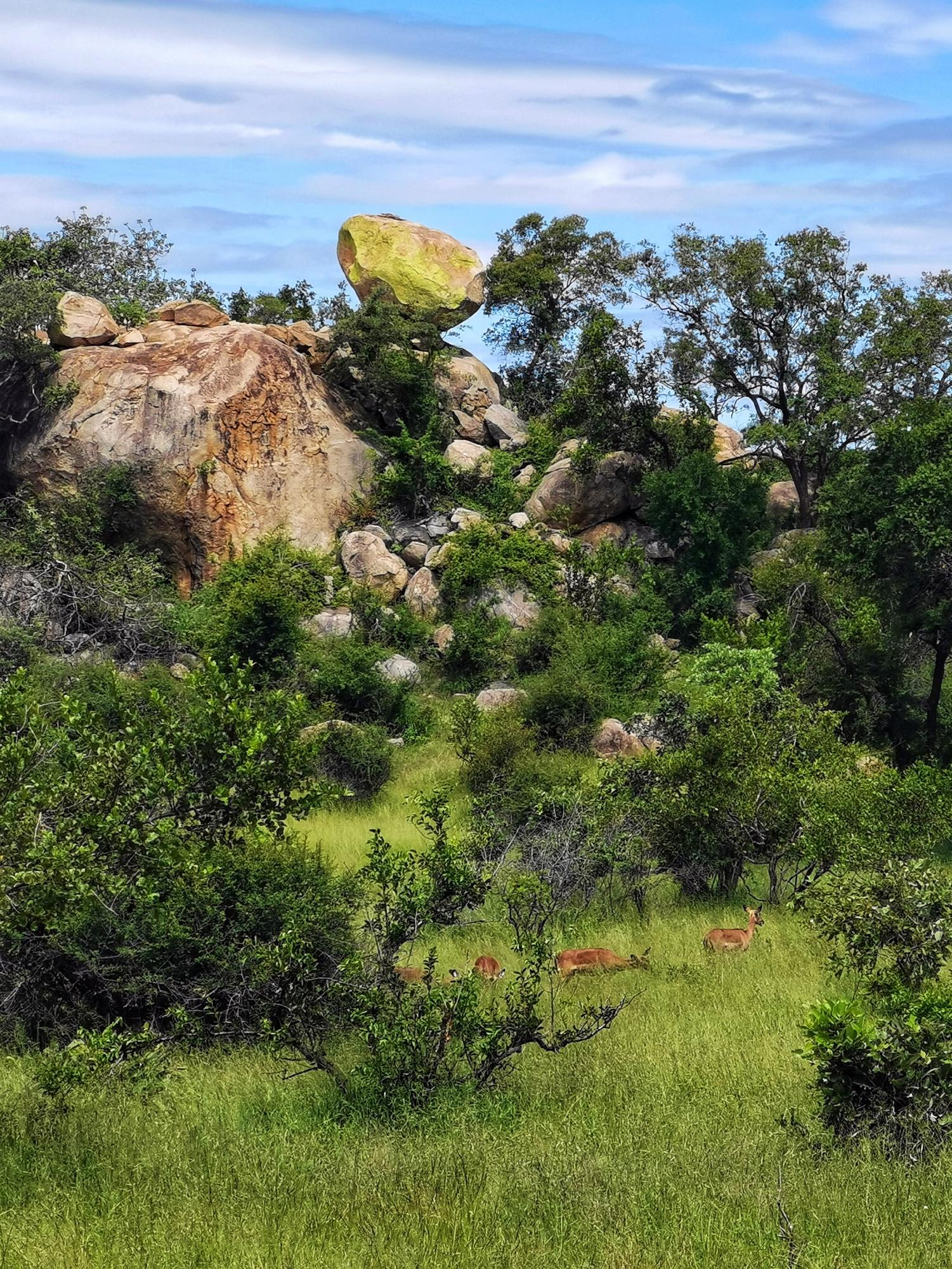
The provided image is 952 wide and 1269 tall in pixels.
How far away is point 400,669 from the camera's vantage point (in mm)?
29609

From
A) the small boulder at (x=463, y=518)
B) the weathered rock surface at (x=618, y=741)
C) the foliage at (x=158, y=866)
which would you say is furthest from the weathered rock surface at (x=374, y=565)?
the foliage at (x=158, y=866)

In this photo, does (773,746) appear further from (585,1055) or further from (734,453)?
(734,453)

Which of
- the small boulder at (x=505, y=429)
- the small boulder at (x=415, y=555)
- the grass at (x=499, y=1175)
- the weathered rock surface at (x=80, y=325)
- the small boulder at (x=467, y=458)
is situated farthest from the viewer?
the small boulder at (x=505, y=429)

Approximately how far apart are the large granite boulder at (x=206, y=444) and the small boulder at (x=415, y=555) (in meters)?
2.08

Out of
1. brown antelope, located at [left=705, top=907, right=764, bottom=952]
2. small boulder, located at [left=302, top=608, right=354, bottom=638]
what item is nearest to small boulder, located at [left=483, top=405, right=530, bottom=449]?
small boulder, located at [left=302, top=608, right=354, bottom=638]

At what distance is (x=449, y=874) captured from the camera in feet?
32.0

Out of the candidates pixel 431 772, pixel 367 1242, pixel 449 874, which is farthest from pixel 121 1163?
pixel 431 772

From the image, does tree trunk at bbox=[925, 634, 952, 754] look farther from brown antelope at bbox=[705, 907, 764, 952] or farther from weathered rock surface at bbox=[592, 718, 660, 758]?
brown antelope at bbox=[705, 907, 764, 952]

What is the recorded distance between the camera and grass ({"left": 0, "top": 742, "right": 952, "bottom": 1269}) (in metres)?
6.45

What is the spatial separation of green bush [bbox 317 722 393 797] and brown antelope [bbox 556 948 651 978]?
11127mm

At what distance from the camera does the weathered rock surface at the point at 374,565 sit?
108ft

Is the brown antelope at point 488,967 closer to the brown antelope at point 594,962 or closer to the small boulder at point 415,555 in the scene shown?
the brown antelope at point 594,962

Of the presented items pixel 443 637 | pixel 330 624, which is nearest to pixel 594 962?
pixel 330 624

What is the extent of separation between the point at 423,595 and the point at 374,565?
1477 mm
